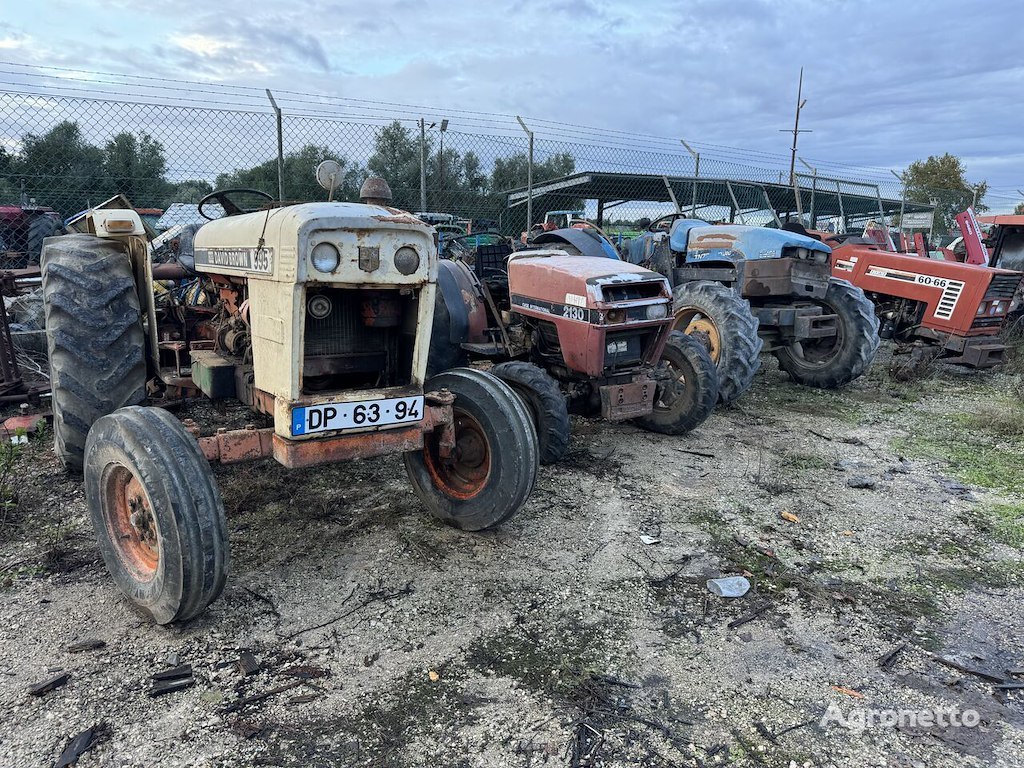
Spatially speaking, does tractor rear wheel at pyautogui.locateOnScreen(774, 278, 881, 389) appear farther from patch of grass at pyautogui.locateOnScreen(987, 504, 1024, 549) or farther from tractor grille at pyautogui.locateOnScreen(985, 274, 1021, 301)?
patch of grass at pyautogui.locateOnScreen(987, 504, 1024, 549)

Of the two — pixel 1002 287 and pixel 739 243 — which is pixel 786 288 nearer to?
pixel 739 243

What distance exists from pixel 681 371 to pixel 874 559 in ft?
7.09

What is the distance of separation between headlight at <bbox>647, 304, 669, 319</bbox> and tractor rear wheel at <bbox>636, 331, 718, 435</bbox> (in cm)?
37

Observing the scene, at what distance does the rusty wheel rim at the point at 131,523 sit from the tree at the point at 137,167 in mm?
6591

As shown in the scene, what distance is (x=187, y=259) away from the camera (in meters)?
5.59

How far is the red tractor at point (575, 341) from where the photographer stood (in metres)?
4.62

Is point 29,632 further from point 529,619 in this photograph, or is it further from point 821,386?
point 821,386

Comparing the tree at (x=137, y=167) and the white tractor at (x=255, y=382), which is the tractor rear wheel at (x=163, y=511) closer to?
the white tractor at (x=255, y=382)

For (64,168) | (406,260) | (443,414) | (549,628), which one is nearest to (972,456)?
(549,628)

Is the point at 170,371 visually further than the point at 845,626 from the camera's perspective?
Yes

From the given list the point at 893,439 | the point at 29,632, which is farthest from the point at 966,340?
the point at 29,632

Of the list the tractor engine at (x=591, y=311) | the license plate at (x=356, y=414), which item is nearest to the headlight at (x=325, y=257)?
the license plate at (x=356, y=414)

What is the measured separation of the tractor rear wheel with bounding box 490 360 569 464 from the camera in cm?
448

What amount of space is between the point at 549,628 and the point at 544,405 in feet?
6.08
